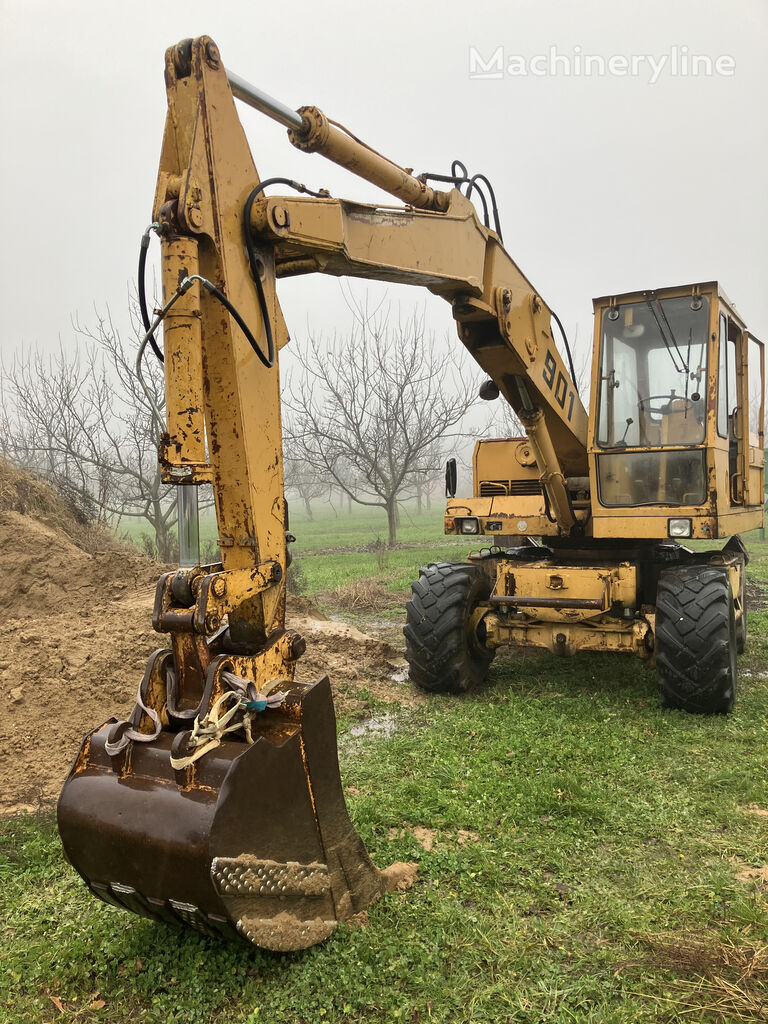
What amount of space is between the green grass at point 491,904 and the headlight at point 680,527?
1.33 meters

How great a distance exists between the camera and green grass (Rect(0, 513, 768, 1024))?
99.5 inches

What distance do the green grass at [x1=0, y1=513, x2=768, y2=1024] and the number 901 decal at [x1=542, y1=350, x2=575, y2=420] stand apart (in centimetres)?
247

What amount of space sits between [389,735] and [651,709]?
1.94 metres

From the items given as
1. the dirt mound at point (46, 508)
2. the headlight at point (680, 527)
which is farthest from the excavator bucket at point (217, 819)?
the dirt mound at point (46, 508)

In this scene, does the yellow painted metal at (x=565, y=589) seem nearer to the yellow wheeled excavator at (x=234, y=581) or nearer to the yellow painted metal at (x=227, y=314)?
the yellow wheeled excavator at (x=234, y=581)

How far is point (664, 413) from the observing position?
5.75m

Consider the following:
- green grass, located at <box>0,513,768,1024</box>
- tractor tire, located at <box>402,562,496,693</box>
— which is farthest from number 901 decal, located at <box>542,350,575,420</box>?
green grass, located at <box>0,513,768,1024</box>

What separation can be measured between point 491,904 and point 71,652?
4329 mm

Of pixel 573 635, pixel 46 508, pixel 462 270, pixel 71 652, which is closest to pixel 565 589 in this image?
pixel 573 635

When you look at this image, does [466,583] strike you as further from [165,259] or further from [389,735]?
[165,259]

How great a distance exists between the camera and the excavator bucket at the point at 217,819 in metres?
2.41

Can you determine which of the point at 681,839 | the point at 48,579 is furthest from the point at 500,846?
the point at 48,579

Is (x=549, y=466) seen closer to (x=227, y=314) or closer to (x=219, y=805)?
(x=227, y=314)

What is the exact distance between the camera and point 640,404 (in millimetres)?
5855
